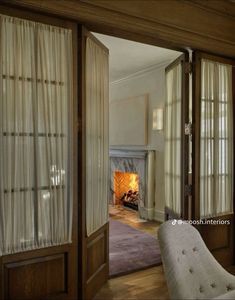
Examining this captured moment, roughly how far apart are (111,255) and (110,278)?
24.1 inches

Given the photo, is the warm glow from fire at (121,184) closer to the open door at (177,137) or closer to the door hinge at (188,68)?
the open door at (177,137)

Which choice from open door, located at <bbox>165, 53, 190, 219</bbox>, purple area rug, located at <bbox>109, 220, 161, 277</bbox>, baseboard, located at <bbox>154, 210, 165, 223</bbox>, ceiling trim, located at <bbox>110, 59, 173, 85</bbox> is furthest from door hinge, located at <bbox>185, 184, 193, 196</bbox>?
ceiling trim, located at <bbox>110, 59, 173, 85</bbox>

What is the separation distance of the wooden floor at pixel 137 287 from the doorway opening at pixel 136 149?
201mm

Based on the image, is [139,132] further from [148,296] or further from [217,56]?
[148,296]

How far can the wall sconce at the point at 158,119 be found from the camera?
17.0 ft

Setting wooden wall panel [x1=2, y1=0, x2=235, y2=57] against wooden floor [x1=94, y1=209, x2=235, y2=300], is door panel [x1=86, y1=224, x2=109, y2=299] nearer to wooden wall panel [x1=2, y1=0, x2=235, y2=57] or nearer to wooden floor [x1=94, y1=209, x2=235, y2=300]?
wooden floor [x1=94, y1=209, x2=235, y2=300]

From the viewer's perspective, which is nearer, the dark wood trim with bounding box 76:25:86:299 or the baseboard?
the dark wood trim with bounding box 76:25:86:299

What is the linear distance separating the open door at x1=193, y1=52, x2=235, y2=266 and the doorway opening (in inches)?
33.0

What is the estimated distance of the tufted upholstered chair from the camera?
1.48m

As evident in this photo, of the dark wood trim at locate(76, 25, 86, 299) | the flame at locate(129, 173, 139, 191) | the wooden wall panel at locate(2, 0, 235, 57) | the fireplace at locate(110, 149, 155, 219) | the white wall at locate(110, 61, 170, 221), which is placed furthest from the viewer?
the flame at locate(129, 173, 139, 191)

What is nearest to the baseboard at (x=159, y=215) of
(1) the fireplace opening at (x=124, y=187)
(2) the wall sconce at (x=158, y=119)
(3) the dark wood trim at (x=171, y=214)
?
(1) the fireplace opening at (x=124, y=187)

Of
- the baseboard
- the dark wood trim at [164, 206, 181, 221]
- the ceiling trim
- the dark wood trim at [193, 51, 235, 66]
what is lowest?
the baseboard

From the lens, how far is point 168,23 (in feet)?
8.63

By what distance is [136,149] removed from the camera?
5.90 meters
